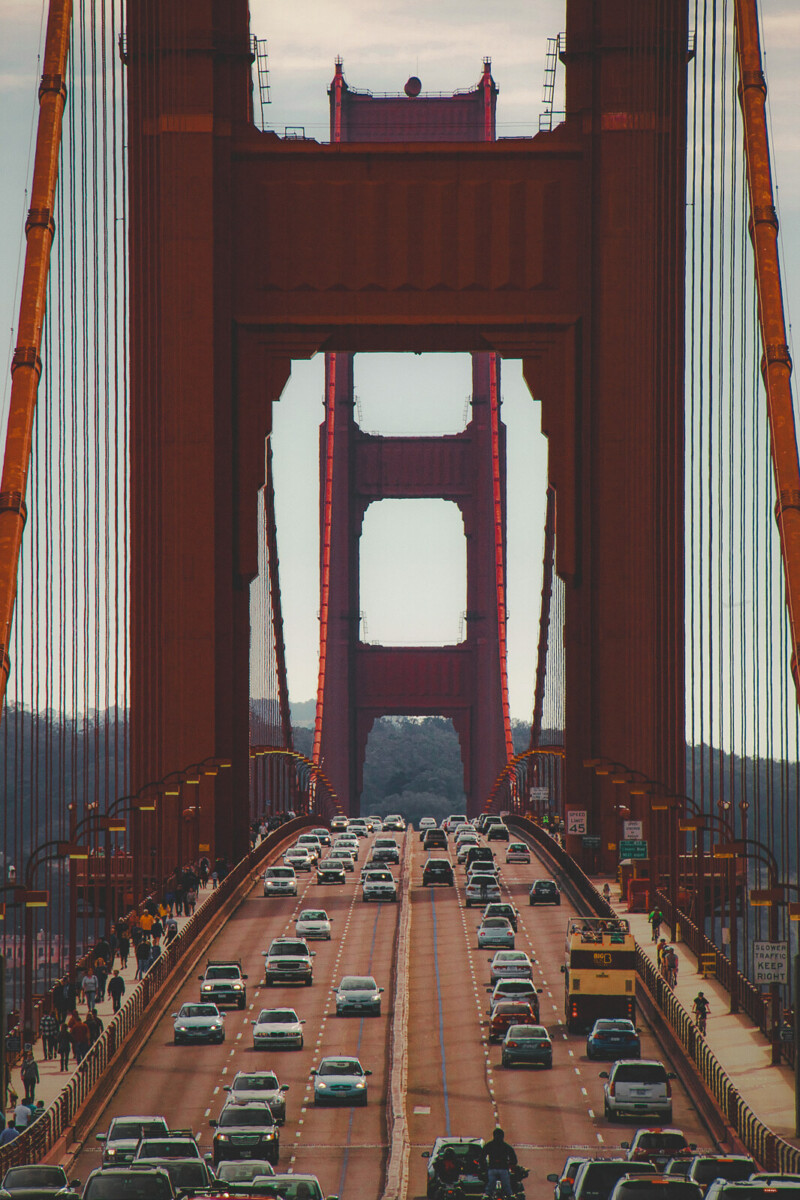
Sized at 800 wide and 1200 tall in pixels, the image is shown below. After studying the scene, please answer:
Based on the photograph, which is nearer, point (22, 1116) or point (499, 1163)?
Answer: point (499, 1163)

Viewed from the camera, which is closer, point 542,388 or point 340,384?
point 542,388

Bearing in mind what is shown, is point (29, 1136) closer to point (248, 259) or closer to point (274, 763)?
point (248, 259)

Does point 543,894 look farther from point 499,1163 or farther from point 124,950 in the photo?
point 499,1163

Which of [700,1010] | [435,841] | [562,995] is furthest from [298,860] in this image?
[700,1010]

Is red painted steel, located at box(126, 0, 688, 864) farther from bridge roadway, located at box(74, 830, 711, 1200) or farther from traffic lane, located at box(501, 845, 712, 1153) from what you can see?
bridge roadway, located at box(74, 830, 711, 1200)

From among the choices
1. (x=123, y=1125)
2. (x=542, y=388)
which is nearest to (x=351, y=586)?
(x=542, y=388)
